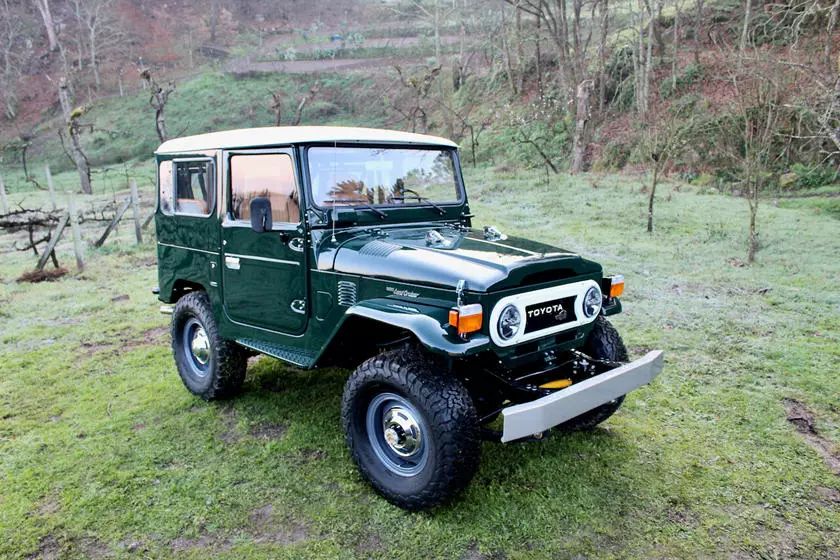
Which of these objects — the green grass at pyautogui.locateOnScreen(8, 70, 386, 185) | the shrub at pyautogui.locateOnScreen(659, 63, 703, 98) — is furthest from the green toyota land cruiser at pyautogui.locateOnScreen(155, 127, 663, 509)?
the green grass at pyautogui.locateOnScreen(8, 70, 386, 185)

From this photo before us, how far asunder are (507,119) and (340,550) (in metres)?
26.6

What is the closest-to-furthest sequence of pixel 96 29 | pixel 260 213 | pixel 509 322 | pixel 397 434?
pixel 509 322, pixel 397 434, pixel 260 213, pixel 96 29

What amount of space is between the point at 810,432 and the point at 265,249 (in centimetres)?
431

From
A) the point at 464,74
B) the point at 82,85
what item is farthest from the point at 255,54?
the point at 464,74

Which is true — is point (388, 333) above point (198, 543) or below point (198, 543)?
above

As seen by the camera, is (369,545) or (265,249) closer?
(369,545)

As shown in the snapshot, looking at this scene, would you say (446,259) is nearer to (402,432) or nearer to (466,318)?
(466,318)

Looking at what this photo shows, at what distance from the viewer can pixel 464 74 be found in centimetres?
3328

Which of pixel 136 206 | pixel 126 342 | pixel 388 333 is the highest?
pixel 136 206

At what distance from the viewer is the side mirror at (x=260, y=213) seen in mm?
3805

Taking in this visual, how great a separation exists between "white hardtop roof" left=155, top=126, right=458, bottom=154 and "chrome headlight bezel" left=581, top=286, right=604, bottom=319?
167 cm

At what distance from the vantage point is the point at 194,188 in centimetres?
475

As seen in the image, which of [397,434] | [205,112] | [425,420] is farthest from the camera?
[205,112]

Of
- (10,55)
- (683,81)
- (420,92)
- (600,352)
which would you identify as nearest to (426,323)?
(600,352)
